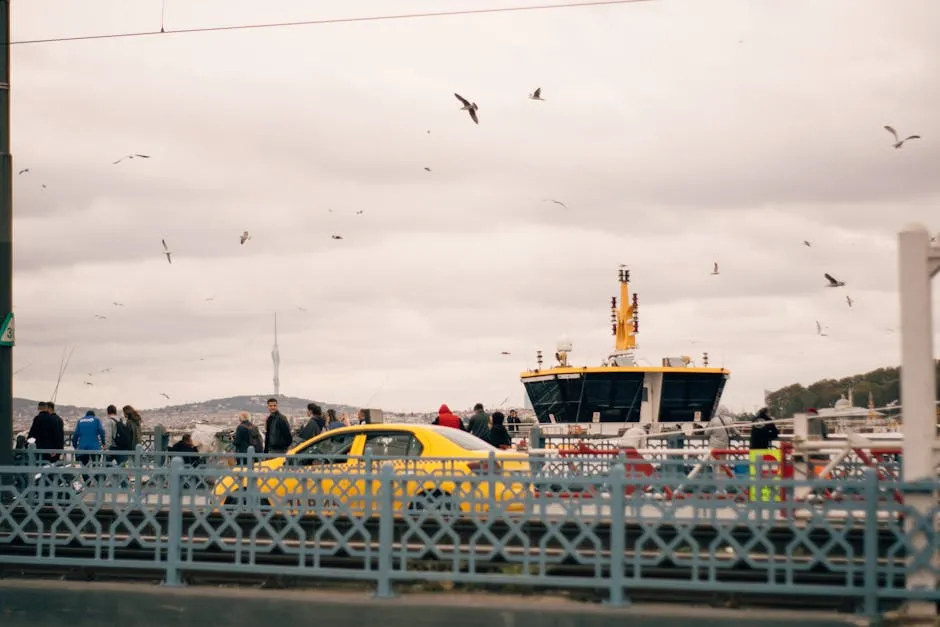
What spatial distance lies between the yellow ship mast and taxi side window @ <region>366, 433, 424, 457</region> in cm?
3099

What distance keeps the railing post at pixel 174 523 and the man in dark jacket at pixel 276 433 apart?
32.5 feet

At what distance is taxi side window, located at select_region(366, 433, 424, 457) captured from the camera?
1486cm

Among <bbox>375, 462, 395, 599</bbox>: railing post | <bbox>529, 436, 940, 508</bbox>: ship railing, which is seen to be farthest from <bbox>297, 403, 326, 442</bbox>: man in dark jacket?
<bbox>375, 462, 395, 599</bbox>: railing post

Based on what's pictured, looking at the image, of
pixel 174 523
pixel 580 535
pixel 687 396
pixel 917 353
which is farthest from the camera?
pixel 687 396

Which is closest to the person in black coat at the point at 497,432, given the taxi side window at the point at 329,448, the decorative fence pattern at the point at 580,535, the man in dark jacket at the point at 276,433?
the man in dark jacket at the point at 276,433

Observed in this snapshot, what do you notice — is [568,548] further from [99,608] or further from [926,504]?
[99,608]

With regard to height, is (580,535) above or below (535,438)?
below

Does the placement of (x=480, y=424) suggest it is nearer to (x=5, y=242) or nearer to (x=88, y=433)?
(x=88, y=433)

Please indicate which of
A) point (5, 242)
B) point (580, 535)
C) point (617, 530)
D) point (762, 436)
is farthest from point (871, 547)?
point (5, 242)

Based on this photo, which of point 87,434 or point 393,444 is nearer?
point 393,444

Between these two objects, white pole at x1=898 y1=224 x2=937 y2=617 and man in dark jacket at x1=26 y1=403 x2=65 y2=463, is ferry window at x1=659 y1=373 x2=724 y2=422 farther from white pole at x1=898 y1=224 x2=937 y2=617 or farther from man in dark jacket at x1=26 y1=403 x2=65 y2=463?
white pole at x1=898 y1=224 x2=937 y2=617

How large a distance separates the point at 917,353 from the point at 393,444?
25.1 ft

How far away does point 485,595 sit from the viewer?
966 cm

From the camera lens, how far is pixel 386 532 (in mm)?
9344
